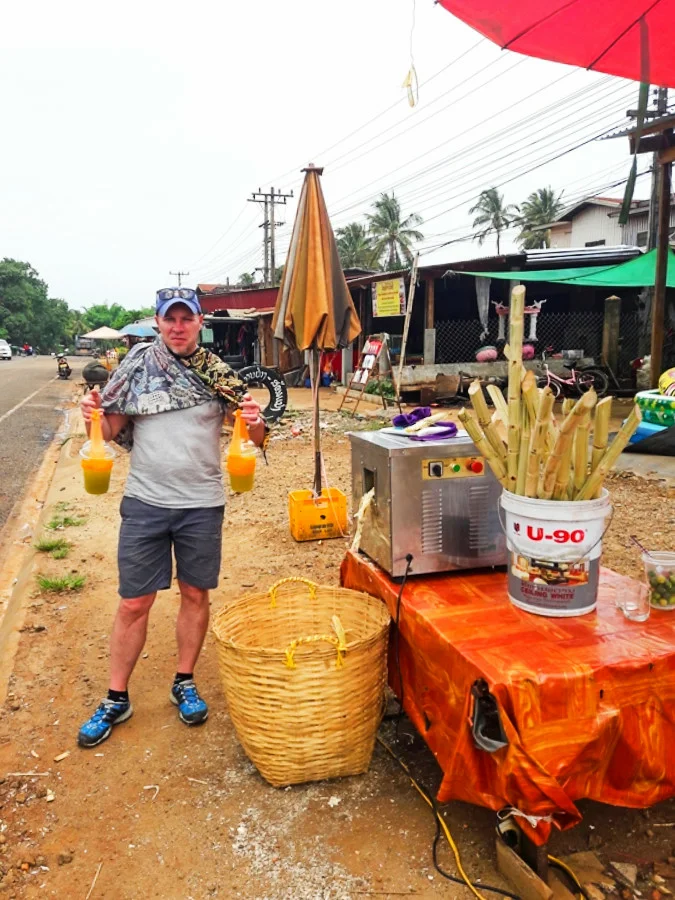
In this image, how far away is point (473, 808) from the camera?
7.52 ft

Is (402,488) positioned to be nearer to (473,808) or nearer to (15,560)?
(473,808)

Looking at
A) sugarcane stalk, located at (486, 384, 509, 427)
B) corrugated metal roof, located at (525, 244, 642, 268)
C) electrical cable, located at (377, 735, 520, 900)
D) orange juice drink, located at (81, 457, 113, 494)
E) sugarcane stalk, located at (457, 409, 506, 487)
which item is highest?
corrugated metal roof, located at (525, 244, 642, 268)

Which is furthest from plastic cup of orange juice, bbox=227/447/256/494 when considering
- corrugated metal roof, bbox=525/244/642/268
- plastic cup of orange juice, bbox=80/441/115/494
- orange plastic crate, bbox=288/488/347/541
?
corrugated metal roof, bbox=525/244/642/268

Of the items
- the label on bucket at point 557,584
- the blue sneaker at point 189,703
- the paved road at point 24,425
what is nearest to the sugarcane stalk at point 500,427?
the label on bucket at point 557,584

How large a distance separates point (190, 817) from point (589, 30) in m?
3.39

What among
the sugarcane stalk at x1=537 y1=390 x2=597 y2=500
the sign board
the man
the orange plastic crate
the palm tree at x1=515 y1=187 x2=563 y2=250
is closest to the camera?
the sugarcane stalk at x1=537 y1=390 x2=597 y2=500

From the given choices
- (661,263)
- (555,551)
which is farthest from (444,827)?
(661,263)

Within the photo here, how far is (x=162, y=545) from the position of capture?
2771 mm

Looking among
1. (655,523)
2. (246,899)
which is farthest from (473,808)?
(655,523)

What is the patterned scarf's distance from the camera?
2662 mm

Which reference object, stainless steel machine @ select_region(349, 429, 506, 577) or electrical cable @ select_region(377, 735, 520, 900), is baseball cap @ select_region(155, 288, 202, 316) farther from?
electrical cable @ select_region(377, 735, 520, 900)

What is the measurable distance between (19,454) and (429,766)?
966 cm

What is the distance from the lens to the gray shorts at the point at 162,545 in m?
2.71

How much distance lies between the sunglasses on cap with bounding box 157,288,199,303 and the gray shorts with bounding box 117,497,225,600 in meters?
0.86
